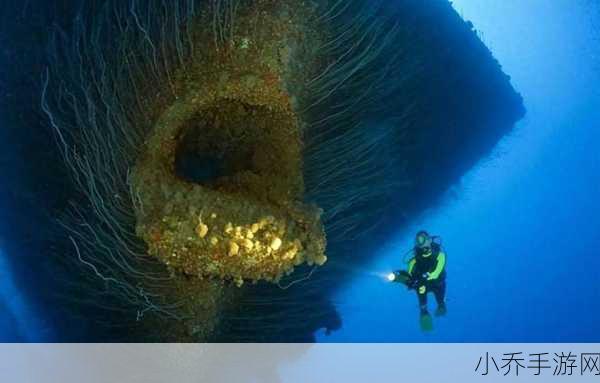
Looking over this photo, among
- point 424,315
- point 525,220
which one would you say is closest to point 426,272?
point 424,315

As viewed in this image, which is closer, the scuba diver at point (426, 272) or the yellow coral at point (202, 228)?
the yellow coral at point (202, 228)

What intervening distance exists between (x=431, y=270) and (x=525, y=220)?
35cm

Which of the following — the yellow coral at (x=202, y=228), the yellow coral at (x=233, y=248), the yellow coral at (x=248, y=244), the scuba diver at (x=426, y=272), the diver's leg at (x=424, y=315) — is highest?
the scuba diver at (x=426, y=272)

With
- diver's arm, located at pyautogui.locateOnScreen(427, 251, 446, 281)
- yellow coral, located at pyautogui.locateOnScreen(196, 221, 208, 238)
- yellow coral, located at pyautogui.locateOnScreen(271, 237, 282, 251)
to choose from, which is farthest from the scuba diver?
yellow coral, located at pyautogui.locateOnScreen(196, 221, 208, 238)

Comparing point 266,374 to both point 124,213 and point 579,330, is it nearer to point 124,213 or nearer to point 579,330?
point 124,213

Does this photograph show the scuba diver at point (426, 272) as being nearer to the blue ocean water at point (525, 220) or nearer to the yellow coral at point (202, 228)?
the blue ocean water at point (525, 220)

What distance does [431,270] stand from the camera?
163 cm

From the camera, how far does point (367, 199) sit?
5.44 feet

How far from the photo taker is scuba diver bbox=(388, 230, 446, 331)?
5.35 feet

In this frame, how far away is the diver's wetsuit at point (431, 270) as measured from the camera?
163 cm

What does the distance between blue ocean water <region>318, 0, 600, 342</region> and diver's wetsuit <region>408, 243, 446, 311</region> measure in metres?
0.02

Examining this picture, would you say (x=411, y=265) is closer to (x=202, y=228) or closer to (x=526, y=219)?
(x=526, y=219)

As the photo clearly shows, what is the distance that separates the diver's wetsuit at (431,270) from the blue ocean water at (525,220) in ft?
0.08

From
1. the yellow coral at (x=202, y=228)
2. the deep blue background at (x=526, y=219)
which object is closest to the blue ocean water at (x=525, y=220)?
the deep blue background at (x=526, y=219)
